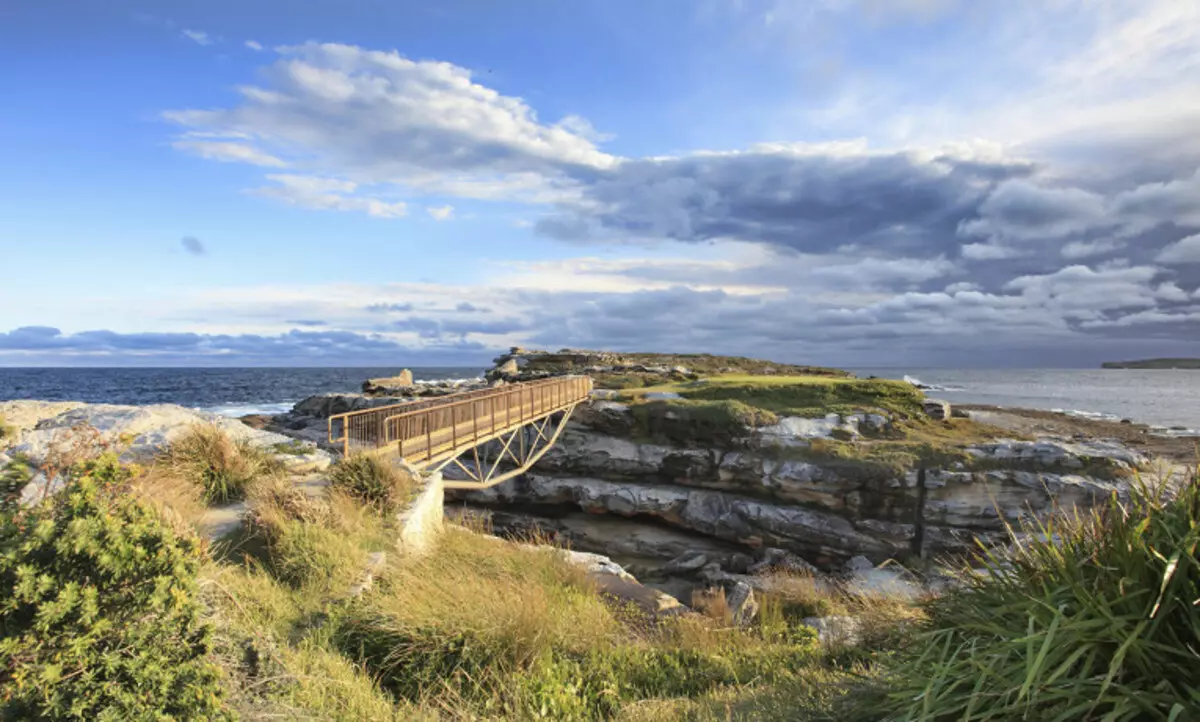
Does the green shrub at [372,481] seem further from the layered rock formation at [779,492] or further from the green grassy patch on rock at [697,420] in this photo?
the green grassy patch on rock at [697,420]

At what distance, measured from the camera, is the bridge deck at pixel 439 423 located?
12867 mm

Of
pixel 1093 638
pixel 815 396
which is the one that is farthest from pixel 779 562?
pixel 1093 638

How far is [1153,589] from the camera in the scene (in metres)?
2.69

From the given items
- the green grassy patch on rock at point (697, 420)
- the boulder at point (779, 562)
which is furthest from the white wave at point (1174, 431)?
the boulder at point (779, 562)

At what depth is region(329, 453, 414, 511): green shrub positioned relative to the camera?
9164mm

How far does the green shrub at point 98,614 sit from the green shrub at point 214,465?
566 cm

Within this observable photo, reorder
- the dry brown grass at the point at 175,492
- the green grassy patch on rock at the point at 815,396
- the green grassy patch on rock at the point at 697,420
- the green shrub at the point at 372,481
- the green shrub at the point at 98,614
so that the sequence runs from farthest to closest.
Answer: the green grassy patch on rock at the point at 815,396 < the green grassy patch on rock at the point at 697,420 < the green shrub at the point at 372,481 < the dry brown grass at the point at 175,492 < the green shrub at the point at 98,614

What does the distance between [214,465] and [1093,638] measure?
10.6 metres

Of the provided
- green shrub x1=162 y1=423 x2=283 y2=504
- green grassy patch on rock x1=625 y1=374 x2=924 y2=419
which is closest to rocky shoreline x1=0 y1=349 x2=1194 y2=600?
green grassy patch on rock x1=625 y1=374 x2=924 y2=419

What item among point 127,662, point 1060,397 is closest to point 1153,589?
point 127,662

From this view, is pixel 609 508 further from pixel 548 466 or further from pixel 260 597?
pixel 260 597

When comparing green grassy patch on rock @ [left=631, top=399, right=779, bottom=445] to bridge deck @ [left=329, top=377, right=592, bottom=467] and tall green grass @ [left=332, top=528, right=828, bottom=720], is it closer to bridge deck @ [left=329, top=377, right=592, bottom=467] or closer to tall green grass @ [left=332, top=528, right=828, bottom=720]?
bridge deck @ [left=329, top=377, right=592, bottom=467]

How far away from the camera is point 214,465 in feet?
30.0

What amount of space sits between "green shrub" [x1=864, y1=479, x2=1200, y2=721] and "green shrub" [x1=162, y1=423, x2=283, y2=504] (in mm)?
8989
